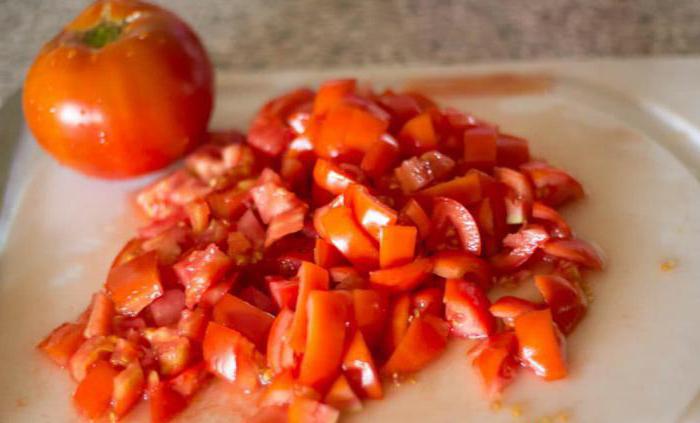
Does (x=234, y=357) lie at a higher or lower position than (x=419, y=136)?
lower

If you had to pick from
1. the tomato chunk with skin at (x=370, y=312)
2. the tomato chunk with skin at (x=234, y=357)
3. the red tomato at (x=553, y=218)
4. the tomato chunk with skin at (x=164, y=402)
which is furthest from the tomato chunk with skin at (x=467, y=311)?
the tomato chunk with skin at (x=164, y=402)

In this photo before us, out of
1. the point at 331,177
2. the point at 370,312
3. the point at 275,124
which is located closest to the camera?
the point at 370,312

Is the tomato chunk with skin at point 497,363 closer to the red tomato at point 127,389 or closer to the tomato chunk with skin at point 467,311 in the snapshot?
the tomato chunk with skin at point 467,311

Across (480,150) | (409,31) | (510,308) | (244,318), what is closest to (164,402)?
(244,318)

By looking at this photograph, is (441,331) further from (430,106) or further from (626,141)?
(626,141)

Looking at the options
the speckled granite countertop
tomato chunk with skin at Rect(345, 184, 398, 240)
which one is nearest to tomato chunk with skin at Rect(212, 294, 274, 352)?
tomato chunk with skin at Rect(345, 184, 398, 240)

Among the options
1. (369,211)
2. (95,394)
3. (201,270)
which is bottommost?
(95,394)

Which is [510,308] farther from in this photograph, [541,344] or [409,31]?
[409,31]
